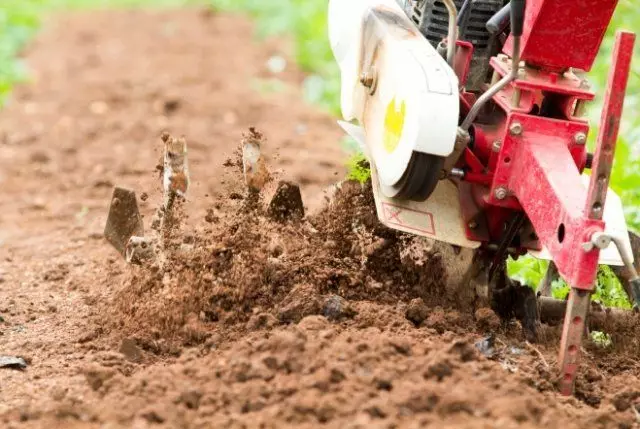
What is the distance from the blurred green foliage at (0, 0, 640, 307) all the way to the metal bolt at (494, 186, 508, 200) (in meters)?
0.96

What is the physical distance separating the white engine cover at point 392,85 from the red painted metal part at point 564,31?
0.31m

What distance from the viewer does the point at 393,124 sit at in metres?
4.32

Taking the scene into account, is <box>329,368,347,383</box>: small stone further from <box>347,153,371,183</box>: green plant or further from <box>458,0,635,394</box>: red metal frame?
<box>347,153,371,183</box>: green plant

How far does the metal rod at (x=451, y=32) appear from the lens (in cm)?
423

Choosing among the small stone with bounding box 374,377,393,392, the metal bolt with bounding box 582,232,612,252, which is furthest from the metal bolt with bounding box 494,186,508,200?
the small stone with bounding box 374,377,393,392

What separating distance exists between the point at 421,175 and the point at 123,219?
59.9 inches

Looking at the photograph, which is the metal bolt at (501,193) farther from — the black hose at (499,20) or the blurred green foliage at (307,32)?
the blurred green foliage at (307,32)

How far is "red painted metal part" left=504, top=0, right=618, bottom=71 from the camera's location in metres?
4.07

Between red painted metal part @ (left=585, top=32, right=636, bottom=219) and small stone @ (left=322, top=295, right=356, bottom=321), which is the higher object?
red painted metal part @ (left=585, top=32, right=636, bottom=219)

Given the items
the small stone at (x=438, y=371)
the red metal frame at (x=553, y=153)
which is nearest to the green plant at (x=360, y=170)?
the red metal frame at (x=553, y=153)

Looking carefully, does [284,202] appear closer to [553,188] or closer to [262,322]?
[262,322]

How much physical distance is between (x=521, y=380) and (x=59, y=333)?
2008 millimetres

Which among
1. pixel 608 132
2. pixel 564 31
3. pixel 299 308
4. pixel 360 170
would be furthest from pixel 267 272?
pixel 608 132

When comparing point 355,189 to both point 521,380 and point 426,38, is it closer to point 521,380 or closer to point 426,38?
point 426,38
